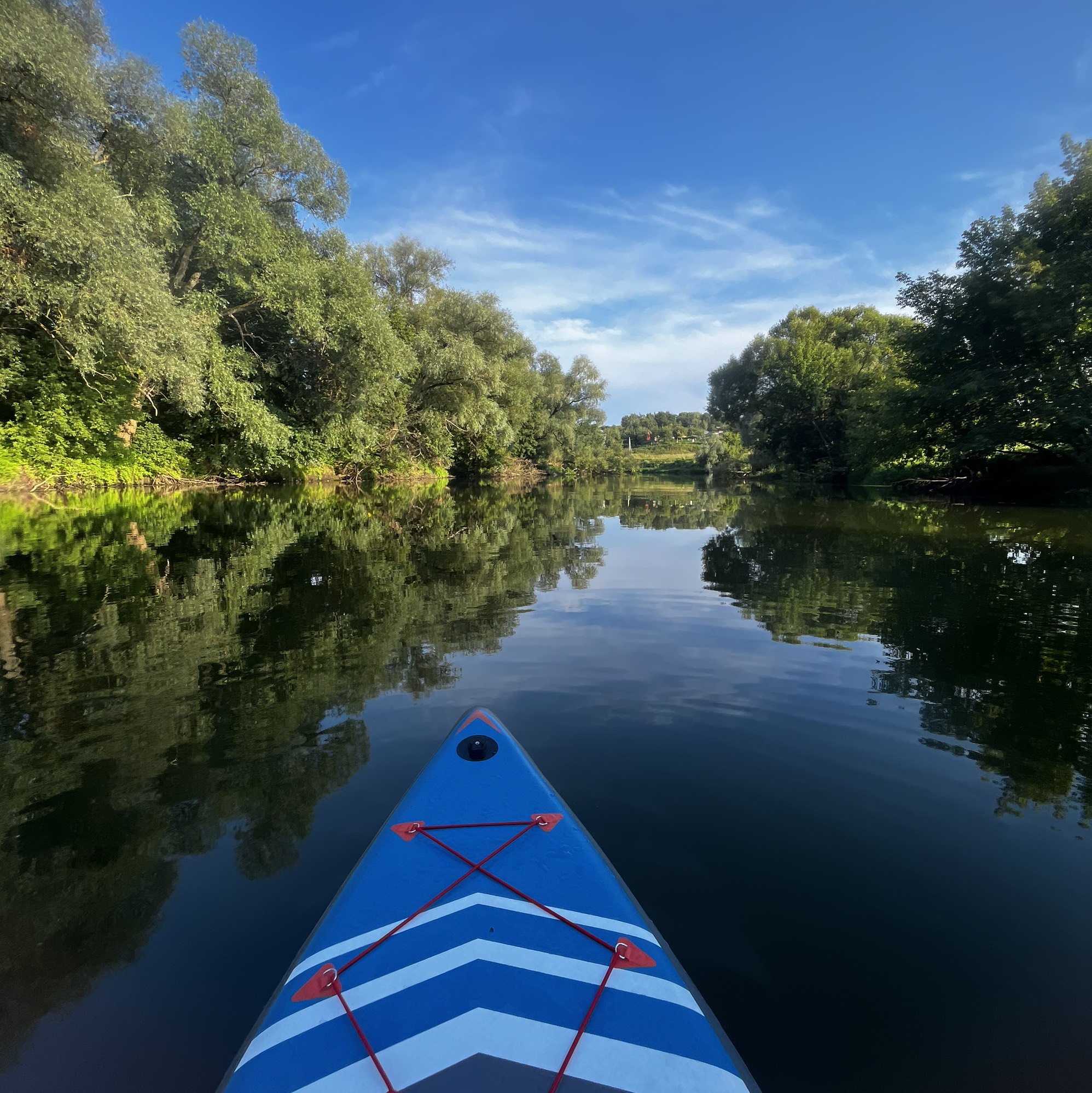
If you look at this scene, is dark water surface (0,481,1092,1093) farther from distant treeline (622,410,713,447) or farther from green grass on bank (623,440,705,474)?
distant treeline (622,410,713,447)

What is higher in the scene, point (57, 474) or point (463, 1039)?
point (57, 474)

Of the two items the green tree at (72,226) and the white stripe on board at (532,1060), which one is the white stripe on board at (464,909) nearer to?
the white stripe on board at (532,1060)

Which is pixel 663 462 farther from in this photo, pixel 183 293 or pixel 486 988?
pixel 486 988

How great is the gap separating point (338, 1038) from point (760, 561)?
34.6 ft

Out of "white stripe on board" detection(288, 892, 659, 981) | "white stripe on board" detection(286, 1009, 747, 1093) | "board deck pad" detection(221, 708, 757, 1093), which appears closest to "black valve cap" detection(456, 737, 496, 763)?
"board deck pad" detection(221, 708, 757, 1093)

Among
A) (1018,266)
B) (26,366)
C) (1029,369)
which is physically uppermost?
(1018,266)

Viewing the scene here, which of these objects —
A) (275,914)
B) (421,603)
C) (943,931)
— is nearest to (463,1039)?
(275,914)

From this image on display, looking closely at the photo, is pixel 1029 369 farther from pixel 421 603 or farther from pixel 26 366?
pixel 26 366

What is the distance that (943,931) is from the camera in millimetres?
2594

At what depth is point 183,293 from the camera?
19.2 m

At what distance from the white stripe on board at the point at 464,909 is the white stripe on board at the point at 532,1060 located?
0.43 meters

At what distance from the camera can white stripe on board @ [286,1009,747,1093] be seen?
172 centimetres

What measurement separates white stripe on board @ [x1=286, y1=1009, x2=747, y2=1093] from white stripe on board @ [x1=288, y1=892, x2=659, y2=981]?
1.42ft

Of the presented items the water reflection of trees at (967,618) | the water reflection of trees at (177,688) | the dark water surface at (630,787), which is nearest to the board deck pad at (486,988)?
the dark water surface at (630,787)
